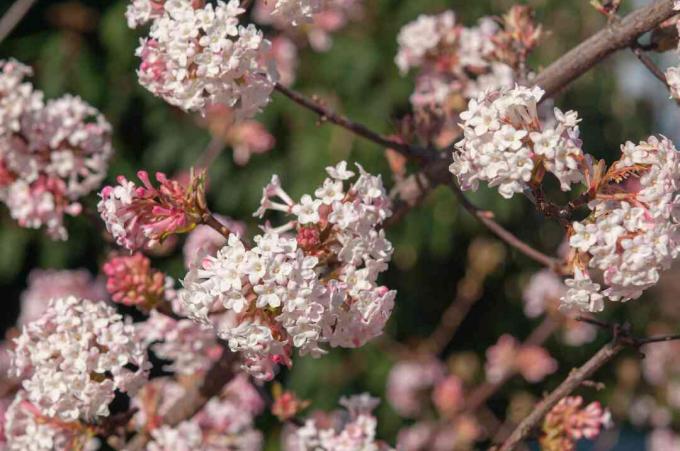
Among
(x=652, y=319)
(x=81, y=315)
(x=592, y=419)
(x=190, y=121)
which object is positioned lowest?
(x=652, y=319)

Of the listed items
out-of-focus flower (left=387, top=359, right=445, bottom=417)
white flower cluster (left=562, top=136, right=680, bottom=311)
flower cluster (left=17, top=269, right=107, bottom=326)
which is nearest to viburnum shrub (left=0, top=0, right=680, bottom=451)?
white flower cluster (left=562, top=136, right=680, bottom=311)

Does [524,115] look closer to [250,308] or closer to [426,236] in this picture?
[250,308]

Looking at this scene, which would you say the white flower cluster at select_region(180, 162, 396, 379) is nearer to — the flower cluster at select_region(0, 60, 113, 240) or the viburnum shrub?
the viburnum shrub

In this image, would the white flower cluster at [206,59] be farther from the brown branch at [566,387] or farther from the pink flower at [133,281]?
the brown branch at [566,387]

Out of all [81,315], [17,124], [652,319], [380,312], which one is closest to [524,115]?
[380,312]

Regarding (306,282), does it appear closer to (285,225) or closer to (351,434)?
(285,225)

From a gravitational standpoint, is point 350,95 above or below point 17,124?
below
